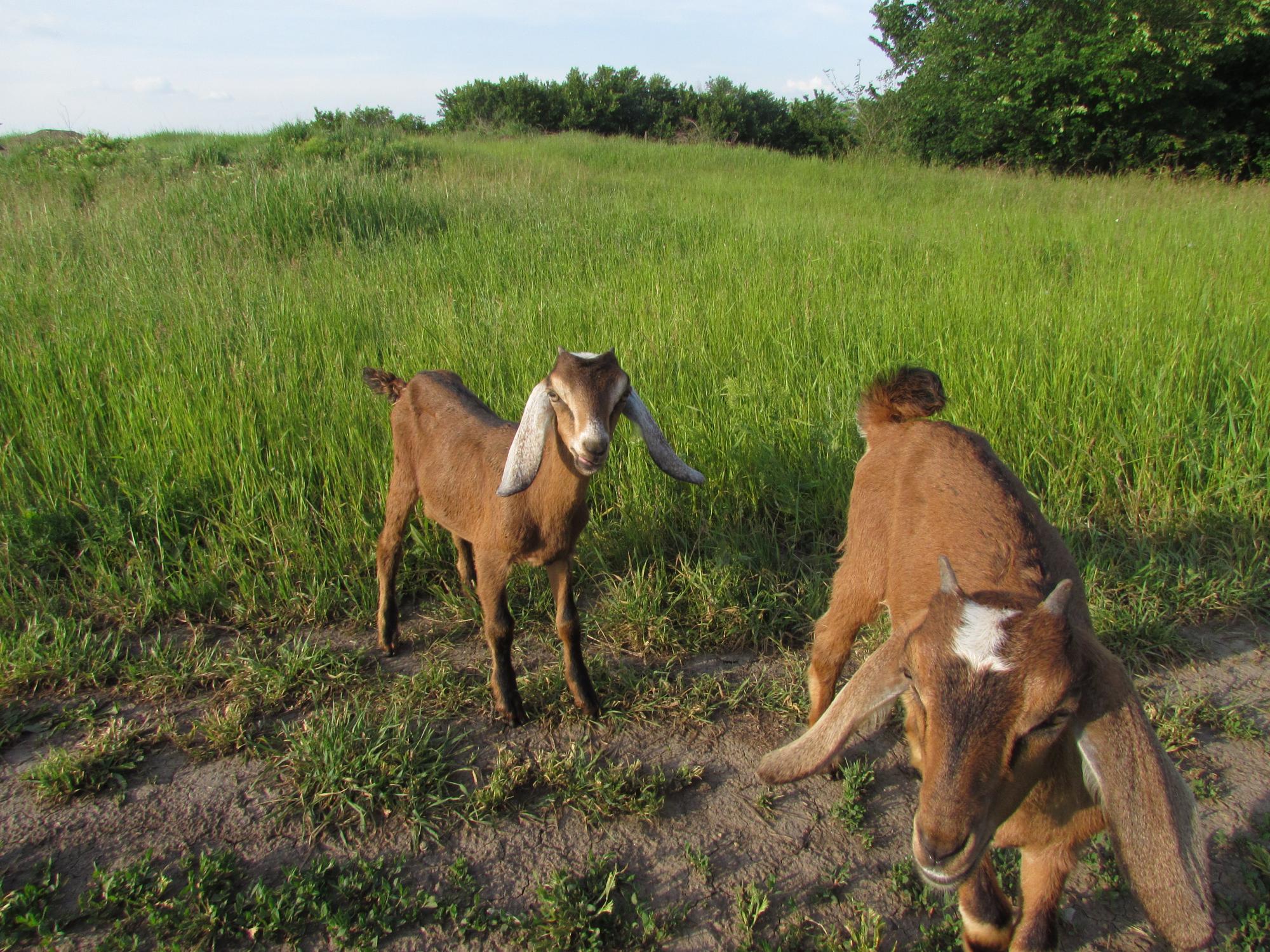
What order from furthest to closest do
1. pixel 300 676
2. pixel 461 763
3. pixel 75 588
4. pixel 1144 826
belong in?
pixel 75 588 → pixel 300 676 → pixel 461 763 → pixel 1144 826

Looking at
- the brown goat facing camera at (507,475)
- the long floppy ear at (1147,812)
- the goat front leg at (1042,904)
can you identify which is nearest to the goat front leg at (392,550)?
the brown goat facing camera at (507,475)

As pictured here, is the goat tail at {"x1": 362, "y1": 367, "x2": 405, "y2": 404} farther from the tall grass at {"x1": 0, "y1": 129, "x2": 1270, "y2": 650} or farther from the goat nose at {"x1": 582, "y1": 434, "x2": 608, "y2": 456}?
the goat nose at {"x1": 582, "y1": 434, "x2": 608, "y2": 456}

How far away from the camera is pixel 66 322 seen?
16.8 ft

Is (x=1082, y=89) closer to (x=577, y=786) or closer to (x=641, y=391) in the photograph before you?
(x=641, y=391)

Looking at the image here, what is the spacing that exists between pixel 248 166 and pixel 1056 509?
10.9 meters

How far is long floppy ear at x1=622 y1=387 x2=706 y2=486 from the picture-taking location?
2.61 m

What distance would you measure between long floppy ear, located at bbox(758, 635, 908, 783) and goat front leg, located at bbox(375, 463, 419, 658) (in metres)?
2.02

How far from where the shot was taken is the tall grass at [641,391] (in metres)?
3.53

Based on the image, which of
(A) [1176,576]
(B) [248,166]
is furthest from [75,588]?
(B) [248,166]

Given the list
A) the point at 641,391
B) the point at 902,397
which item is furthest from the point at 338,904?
the point at 641,391

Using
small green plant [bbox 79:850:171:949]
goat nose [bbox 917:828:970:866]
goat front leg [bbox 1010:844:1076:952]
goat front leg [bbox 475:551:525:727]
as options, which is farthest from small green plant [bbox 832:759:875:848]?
small green plant [bbox 79:850:171:949]

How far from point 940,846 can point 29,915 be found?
2.41 m

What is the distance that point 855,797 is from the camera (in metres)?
2.59

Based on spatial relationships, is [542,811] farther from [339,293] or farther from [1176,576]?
[339,293]
